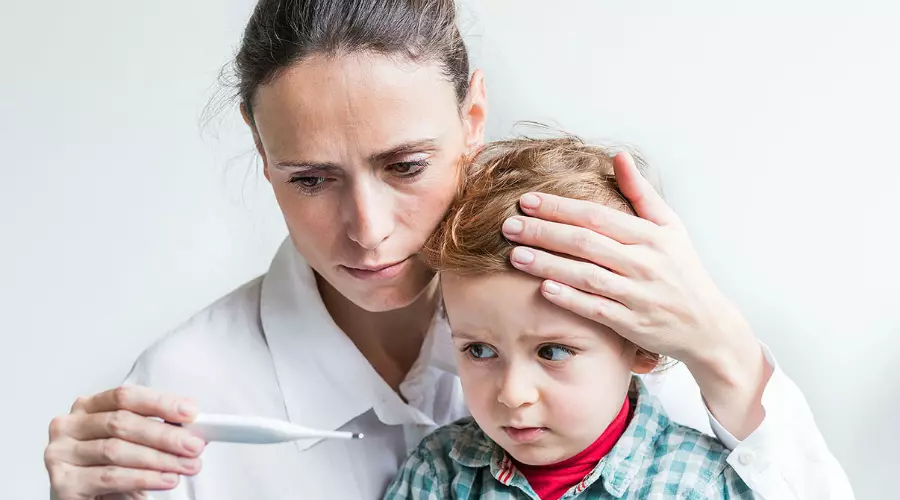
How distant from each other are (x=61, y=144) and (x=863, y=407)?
2377 millimetres

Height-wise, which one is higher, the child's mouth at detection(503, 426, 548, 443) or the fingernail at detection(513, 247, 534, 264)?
the fingernail at detection(513, 247, 534, 264)

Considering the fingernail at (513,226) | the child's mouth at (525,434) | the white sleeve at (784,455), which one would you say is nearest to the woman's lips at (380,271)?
the fingernail at (513,226)

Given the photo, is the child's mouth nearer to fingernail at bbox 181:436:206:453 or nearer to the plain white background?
fingernail at bbox 181:436:206:453

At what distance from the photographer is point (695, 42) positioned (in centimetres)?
300

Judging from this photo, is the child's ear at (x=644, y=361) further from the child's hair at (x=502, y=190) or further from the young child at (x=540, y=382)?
the child's hair at (x=502, y=190)

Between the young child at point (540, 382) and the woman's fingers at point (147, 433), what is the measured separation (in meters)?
0.48

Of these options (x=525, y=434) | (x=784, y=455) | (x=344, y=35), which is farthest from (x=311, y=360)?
(x=784, y=455)

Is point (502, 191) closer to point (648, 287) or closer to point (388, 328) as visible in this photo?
point (648, 287)

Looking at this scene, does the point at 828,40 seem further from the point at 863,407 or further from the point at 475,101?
the point at 475,101

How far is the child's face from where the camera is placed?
174cm

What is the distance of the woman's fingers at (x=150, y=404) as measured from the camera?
5.22 feet

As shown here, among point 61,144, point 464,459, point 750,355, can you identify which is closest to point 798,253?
point 750,355

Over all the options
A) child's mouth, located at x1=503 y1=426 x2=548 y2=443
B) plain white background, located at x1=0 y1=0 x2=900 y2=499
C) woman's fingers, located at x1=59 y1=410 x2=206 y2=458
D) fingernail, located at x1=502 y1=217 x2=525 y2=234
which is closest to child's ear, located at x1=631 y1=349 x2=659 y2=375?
child's mouth, located at x1=503 y1=426 x2=548 y2=443

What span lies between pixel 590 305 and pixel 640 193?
0.23 m
